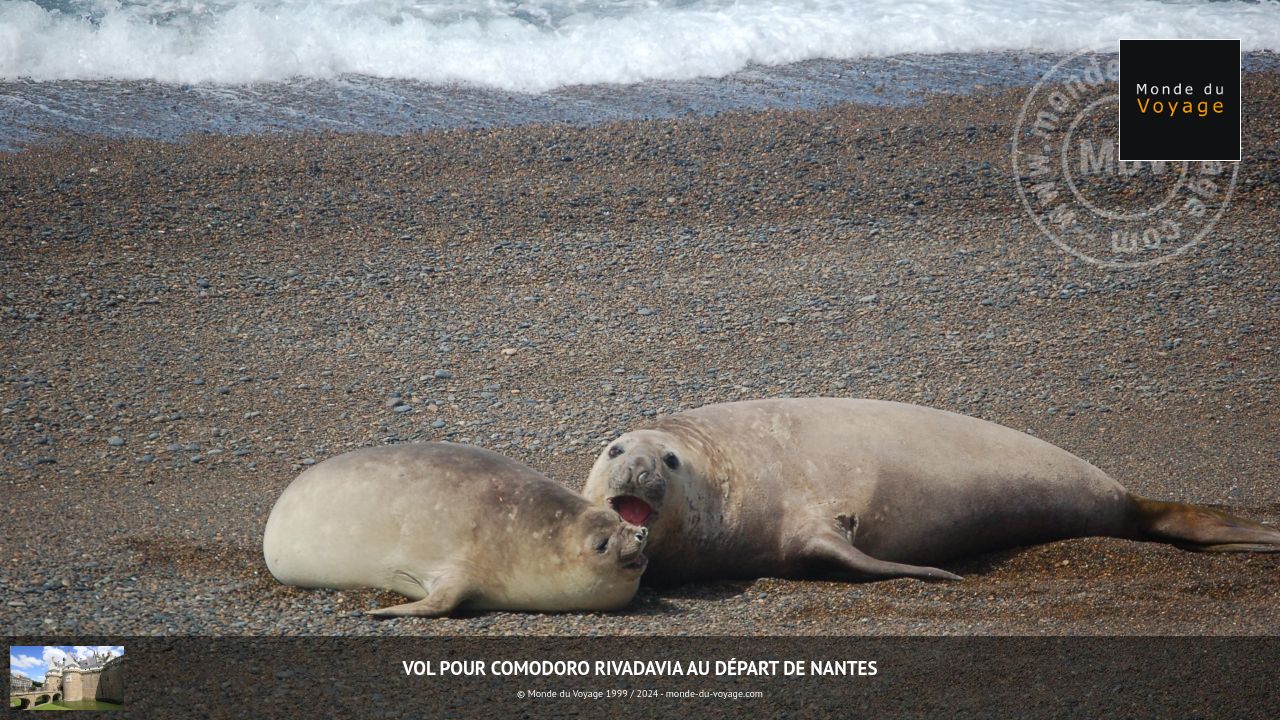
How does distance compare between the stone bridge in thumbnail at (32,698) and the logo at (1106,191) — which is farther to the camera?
the logo at (1106,191)

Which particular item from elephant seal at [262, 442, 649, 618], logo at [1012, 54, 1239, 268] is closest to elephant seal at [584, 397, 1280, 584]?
elephant seal at [262, 442, 649, 618]

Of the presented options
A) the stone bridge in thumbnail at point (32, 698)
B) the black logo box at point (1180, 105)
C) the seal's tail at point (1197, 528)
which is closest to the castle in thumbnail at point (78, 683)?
the stone bridge in thumbnail at point (32, 698)

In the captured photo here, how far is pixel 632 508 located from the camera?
4.34 m

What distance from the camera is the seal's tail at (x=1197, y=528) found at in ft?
15.7

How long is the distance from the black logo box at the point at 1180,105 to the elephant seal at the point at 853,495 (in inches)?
218

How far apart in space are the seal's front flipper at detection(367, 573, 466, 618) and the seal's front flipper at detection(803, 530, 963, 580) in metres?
1.27

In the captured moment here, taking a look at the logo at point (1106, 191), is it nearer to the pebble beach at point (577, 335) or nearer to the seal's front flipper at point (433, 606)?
the pebble beach at point (577, 335)

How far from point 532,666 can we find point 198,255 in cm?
539

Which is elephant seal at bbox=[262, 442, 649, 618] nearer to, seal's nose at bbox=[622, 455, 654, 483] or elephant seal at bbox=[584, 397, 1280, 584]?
seal's nose at bbox=[622, 455, 654, 483]

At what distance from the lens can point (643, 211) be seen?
353 inches

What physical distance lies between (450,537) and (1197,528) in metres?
2.95

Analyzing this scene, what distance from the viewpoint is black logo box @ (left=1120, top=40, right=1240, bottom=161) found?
977 centimetres

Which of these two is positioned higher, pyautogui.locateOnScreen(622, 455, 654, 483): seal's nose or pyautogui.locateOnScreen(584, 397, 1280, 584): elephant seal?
pyautogui.locateOnScreen(622, 455, 654, 483): seal's nose

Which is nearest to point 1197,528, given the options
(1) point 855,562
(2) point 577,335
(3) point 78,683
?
(1) point 855,562
